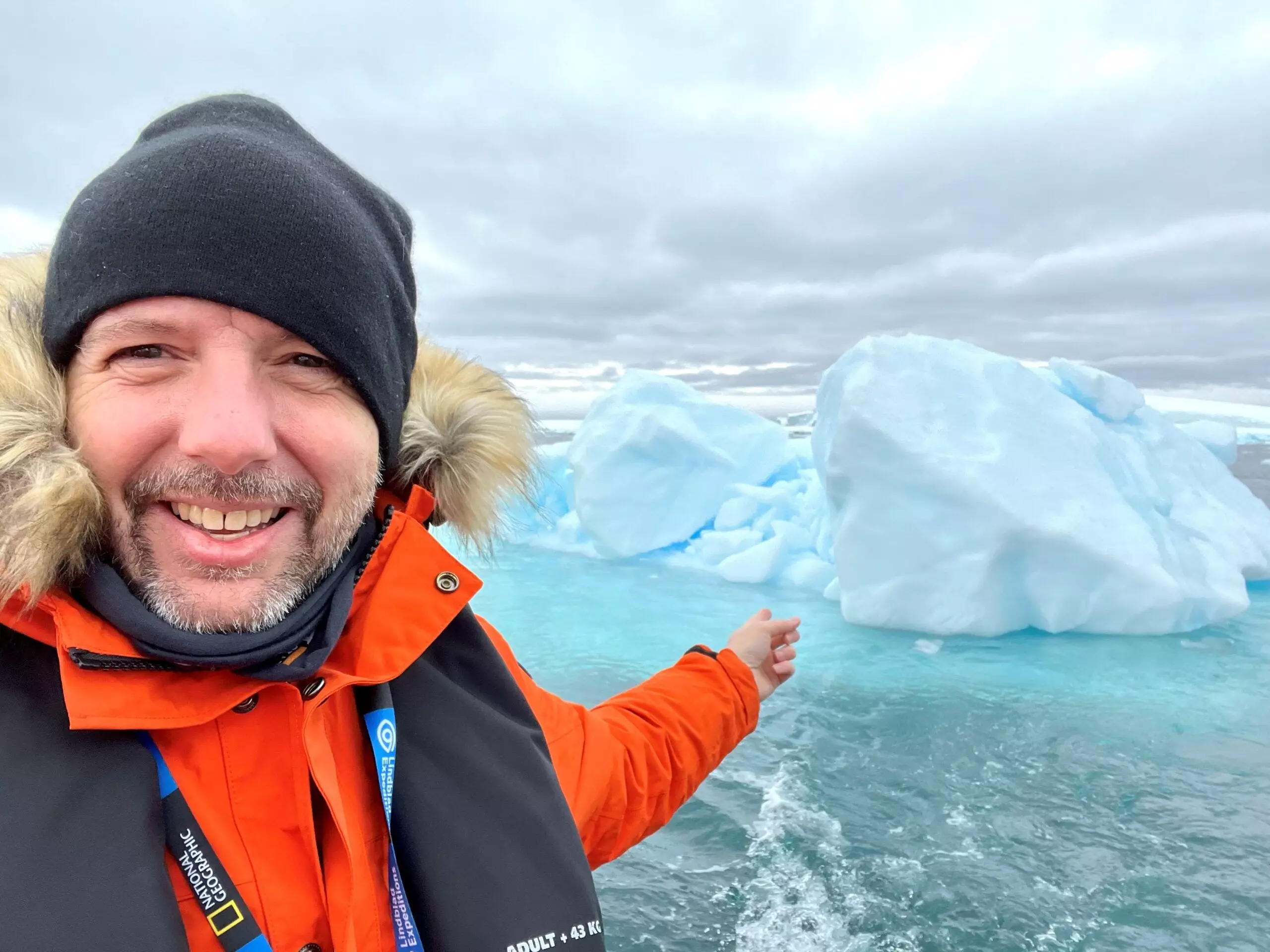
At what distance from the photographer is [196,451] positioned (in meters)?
0.88

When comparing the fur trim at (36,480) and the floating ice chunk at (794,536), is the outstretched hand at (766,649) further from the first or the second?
the floating ice chunk at (794,536)

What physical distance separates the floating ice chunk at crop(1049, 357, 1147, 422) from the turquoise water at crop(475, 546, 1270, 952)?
2.23 metres

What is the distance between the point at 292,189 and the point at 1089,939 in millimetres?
3027

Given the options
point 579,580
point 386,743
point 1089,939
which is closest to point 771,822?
point 1089,939

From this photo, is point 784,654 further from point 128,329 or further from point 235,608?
point 128,329

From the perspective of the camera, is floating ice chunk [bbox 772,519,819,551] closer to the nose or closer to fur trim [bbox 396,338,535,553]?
fur trim [bbox 396,338,535,553]

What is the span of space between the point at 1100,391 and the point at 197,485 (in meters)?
7.61

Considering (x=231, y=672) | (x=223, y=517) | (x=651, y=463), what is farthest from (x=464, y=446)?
(x=651, y=463)

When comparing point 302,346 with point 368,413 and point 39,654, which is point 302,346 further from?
point 39,654

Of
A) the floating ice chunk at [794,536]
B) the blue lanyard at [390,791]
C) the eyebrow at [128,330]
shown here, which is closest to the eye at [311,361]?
the eyebrow at [128,330]

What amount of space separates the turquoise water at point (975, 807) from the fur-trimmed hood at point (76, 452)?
181 millimetres

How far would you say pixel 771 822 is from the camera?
3.00m

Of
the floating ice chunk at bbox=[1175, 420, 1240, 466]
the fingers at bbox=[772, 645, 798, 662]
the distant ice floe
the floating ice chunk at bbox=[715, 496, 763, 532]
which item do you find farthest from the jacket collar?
the floating ice chunk at bbox=[1175, 420, 1240, 466]

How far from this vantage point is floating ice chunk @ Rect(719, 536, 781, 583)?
7.59m
